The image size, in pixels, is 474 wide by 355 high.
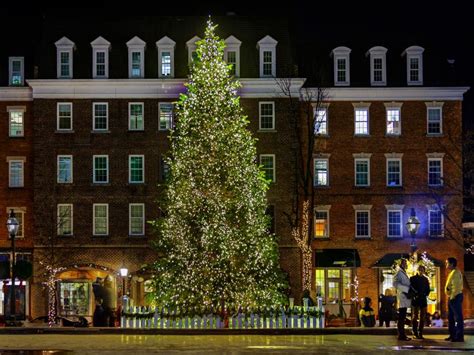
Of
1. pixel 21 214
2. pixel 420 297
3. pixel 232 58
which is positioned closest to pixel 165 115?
pixel 232 58

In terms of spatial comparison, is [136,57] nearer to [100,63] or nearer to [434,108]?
[100,63]

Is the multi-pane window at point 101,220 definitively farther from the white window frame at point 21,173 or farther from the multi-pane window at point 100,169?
the white window frame at point 21,173

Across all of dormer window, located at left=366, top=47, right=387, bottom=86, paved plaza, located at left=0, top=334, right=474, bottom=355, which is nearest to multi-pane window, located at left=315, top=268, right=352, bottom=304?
dormer window, located at left=366, top=47, right=387, bottom=86

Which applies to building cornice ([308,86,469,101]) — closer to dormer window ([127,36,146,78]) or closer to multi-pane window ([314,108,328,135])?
multi-pane window ([314,108,328,135])

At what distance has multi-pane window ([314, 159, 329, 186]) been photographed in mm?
60688

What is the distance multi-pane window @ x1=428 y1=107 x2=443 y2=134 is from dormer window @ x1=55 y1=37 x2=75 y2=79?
20675 millimetres

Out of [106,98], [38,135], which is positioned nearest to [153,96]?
[106,98]

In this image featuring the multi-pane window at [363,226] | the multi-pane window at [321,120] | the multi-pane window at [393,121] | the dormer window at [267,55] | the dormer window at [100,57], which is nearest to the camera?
the dormer window at [267,55]

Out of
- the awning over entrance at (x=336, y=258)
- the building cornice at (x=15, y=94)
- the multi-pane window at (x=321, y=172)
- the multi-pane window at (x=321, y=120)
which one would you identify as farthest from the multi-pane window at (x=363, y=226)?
the building cornice at (x=15, y=94)

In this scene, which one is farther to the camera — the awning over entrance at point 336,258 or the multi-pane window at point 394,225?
the multi-pane window at point 394,225

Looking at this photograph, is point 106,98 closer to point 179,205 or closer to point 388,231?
point 388,231

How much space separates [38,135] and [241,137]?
880 inches

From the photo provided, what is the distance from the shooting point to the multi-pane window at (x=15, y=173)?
60.8 metres

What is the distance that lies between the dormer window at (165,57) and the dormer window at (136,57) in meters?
0.94
